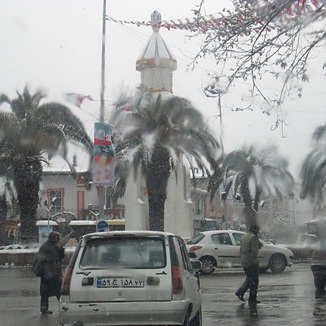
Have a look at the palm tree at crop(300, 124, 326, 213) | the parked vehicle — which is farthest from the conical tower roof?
the parked vehicle

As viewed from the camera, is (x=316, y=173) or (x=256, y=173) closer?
(x=316, y=173)

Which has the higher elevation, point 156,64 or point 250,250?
point 156,64

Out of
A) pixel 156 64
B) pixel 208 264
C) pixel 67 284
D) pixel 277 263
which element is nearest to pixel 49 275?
pixel 67 284

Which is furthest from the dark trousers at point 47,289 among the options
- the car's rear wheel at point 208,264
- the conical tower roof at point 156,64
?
the conical tower roof at point 156,64

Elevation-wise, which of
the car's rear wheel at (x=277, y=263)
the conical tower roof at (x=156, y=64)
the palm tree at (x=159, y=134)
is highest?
the conical tower roof at (x=156, y=64)

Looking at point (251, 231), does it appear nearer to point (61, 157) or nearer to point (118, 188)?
point (61, 157)

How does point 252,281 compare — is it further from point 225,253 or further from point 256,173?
point 256,173

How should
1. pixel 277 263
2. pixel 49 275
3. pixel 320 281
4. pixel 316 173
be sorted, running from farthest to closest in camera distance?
1. pixel 316 173
2. pixel 277 263
3. pixel 320 281
4. pixel 49 275

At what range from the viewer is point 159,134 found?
32.2 meters

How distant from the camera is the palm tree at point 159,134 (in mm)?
32156

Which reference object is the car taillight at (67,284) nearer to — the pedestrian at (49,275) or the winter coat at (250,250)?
the pedestrian at (49,275)

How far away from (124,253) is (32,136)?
24.9 m

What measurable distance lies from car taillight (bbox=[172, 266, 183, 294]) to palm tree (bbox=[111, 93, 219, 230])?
23023mm

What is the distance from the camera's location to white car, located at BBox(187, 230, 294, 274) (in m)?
23.8
